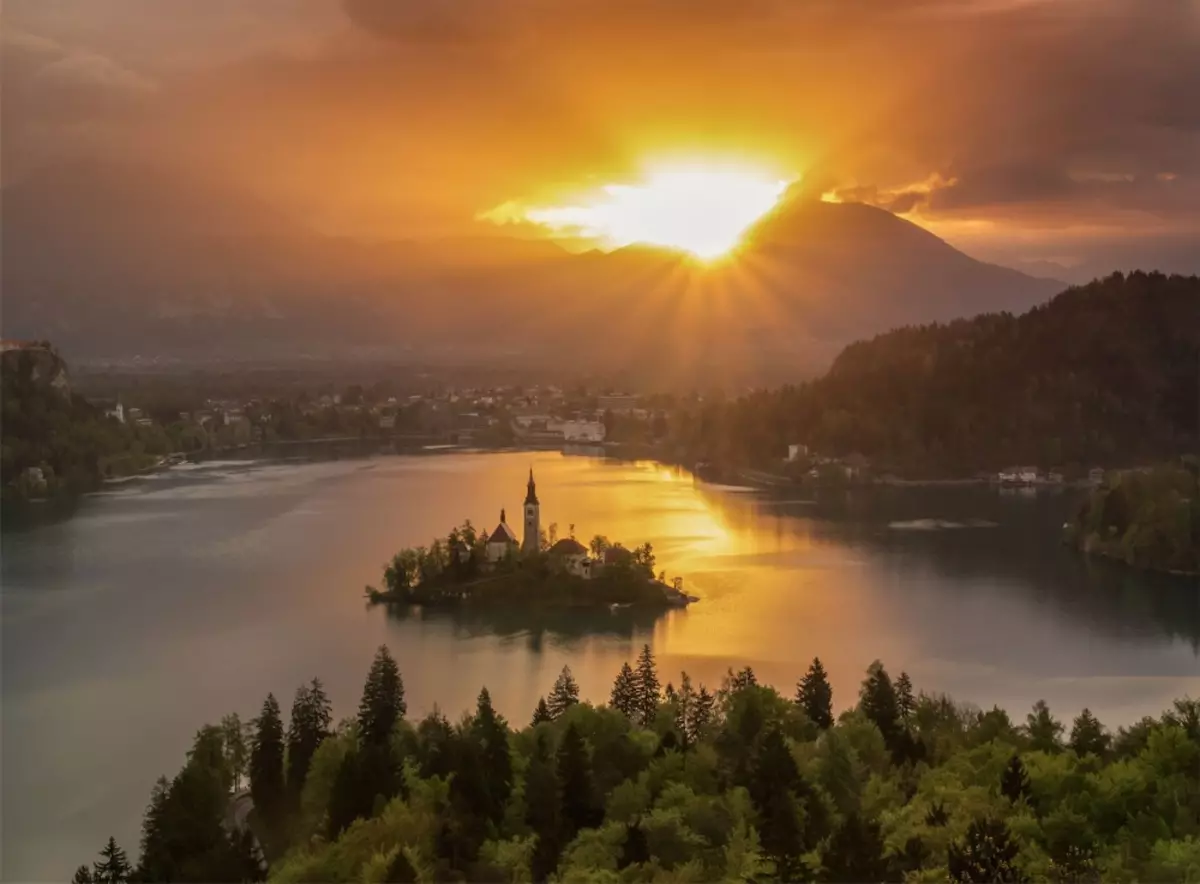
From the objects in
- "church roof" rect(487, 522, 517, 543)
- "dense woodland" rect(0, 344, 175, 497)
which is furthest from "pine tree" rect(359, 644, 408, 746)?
"dense woodland" rect(0, 344, 175, 497)

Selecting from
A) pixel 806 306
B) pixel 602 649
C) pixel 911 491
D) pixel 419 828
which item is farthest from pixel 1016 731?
pixel 806 306

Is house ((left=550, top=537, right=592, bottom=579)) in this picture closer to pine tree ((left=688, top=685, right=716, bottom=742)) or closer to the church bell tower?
the church bell tower

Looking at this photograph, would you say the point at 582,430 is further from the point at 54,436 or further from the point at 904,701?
the point at 904,701

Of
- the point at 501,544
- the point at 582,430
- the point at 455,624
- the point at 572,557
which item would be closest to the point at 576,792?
the point at 455,624

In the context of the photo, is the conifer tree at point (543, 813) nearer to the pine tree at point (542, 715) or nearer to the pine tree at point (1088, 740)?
the pine tree at point (542, 715)

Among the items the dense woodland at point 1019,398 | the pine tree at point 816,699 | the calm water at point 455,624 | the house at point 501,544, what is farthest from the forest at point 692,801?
the dense woodland at point 1019,398

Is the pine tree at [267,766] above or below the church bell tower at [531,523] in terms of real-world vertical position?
below
